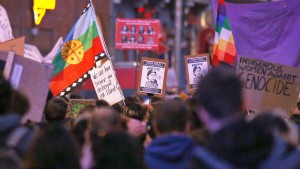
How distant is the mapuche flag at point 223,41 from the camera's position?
1037cm

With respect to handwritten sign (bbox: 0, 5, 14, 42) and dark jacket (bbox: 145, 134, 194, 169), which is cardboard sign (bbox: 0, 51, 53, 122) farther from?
handwritten sign (bbox: 0, 5, 14, 42)

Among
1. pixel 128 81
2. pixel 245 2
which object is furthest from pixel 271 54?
pixel 128 81

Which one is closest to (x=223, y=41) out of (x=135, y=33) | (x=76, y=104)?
(x=76, y=104)

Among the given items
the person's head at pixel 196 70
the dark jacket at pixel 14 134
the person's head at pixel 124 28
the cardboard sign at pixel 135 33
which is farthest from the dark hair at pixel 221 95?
the person's head at pixel 124 28

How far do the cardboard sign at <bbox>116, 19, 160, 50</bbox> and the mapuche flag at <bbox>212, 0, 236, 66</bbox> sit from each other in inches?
234

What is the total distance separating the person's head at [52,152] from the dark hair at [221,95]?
80 cm

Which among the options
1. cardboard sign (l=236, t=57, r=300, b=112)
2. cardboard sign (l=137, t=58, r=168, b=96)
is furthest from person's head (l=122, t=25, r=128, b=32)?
cardboard sign (l=236, t=57, r=300, b=112)

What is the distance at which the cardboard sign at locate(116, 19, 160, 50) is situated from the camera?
54.9 ft

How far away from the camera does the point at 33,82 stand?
611 centimetres

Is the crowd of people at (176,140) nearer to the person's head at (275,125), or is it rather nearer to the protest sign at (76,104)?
the person's head at (275,125)

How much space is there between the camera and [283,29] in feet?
33.9

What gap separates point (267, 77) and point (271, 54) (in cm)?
179

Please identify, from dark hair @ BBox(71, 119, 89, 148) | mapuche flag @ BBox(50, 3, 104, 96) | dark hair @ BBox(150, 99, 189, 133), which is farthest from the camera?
mapuche flag @ BBox(50, 3, 104, 96)

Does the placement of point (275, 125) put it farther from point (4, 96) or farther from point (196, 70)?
point (196, 70)
